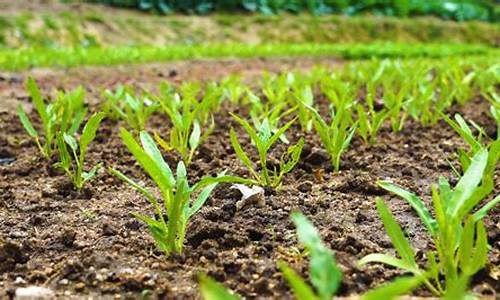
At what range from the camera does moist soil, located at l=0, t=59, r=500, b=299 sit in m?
1.88

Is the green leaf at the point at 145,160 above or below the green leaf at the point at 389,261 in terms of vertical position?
above

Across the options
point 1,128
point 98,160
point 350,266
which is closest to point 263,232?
point 350,266

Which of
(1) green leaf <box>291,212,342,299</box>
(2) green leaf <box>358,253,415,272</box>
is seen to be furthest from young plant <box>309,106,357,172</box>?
(1) green leaf <box>291,212,342,299</box>

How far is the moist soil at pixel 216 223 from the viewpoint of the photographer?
188 cm

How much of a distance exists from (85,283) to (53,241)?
413 millimetres

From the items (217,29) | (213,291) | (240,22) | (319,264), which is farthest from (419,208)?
(240,22)

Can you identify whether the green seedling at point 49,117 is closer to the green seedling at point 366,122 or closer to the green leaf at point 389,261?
the green seedling at point 366,122

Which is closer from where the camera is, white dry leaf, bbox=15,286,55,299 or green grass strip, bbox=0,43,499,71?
white dry leaf, bbox=15,286,55,299

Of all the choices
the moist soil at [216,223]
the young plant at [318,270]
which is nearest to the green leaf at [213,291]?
the young plant at [318,270]

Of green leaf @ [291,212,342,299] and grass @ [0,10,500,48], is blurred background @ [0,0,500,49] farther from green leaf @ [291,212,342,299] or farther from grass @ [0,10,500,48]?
green leaf @ [291,212,342,299]

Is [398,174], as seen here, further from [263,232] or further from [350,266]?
[350,266]

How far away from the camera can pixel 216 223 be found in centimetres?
224

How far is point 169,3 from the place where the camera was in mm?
19266

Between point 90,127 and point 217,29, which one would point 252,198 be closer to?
point 90,127
